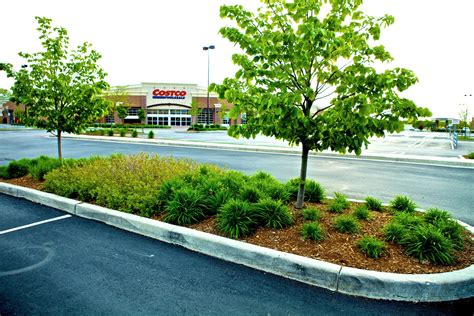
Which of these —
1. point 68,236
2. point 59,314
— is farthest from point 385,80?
point 68,236

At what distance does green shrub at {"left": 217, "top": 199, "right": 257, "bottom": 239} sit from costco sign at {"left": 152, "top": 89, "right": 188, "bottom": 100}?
227ft

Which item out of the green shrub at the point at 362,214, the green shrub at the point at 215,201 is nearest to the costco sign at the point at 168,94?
the green shrub at the point at 215,201

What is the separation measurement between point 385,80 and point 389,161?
11432mm

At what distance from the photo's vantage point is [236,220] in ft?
14.5

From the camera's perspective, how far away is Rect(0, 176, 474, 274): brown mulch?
3.53m

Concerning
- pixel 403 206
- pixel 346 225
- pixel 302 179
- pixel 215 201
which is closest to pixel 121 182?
pixel 215 201

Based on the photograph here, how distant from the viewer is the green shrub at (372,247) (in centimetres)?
370

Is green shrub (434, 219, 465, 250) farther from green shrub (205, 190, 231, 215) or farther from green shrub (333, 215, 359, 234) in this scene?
green shrub (205, 190, 231, 215)

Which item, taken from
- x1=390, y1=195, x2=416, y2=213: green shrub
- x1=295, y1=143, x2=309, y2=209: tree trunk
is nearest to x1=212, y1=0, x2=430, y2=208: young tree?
x1=295, y1=143, x2=309, y2=209: tree trunk

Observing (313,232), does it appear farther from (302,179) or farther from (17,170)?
(17,170)

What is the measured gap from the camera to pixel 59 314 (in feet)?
9.50

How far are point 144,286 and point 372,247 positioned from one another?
8.55 feet

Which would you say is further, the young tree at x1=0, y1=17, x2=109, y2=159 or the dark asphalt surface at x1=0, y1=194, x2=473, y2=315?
the young tree at x1=0, y1=17, x2=109, y2=159

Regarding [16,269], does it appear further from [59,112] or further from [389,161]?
[389,161]
